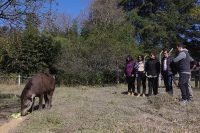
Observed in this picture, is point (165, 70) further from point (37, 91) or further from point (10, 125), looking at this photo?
point (10, 125)

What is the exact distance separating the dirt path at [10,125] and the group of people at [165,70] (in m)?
4.95

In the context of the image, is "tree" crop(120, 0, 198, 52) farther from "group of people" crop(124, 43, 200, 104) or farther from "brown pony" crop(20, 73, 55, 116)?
"brown pony" crop(20, 73, 55, 116)

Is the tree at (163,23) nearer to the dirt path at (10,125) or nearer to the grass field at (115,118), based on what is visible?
the grass field at (115,118)

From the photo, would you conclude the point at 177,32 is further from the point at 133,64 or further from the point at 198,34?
the point at 133,64

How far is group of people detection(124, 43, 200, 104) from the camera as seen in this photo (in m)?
15.2

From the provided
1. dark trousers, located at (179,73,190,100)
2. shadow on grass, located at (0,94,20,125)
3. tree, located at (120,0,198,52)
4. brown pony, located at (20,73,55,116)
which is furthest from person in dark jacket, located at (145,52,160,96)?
tree, located at (120,0,198,52)

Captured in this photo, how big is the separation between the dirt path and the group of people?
4952 mm

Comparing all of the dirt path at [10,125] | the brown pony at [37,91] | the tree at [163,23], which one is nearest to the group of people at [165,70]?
the brown pony at [37,91]

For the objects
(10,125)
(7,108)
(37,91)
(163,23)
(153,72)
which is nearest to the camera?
(10,125)

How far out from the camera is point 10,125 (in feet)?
42.7

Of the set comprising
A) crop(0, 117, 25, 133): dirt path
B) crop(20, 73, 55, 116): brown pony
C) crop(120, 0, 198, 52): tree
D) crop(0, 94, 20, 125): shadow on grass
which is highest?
crop(120, 0, 198, 52): tree

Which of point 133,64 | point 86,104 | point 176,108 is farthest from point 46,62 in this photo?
point 176,108

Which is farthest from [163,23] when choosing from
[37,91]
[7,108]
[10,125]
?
[10,125]

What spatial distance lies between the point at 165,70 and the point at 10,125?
295 inches
